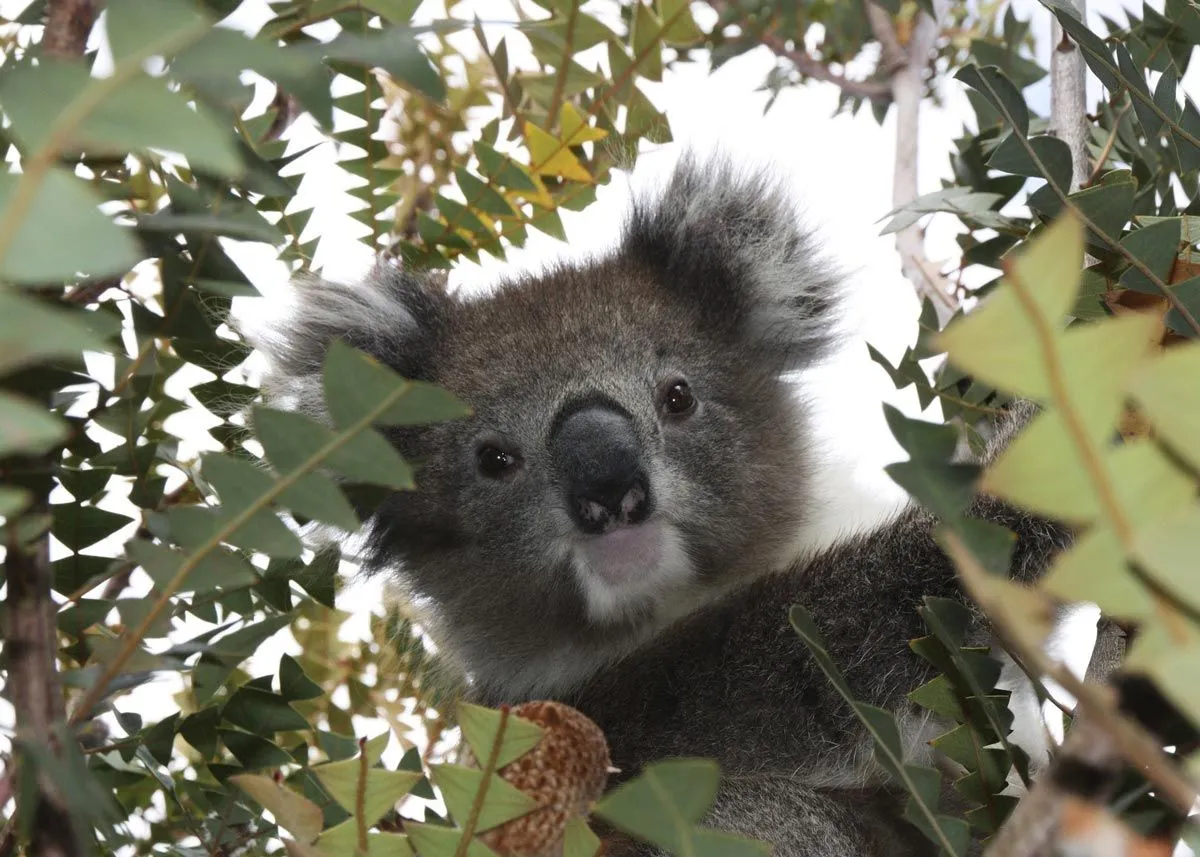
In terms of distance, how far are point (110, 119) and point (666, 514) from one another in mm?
1896

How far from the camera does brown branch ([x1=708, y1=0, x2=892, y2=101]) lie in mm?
2643

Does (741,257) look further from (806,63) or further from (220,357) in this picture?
(220,357)

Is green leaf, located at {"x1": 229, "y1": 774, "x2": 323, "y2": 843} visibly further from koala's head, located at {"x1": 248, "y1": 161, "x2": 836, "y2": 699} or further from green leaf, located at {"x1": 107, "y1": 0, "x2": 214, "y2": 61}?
koala's head, located at {"x1": 248, "y1": 161, "x2": 836, "y2": 699}

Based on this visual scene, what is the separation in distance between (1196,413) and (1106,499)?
0.05 metres

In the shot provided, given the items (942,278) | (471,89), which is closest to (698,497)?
(942,278)

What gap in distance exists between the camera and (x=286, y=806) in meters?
0.96

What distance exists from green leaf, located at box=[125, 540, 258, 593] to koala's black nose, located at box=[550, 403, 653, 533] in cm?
138

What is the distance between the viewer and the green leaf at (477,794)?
926 mm

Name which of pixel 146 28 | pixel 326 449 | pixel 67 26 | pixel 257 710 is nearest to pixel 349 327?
pixel 257 710

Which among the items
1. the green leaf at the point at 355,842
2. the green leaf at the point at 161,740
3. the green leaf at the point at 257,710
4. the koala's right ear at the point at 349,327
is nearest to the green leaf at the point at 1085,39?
the green leaf at the point at 355,842

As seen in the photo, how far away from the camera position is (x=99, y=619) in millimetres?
1403

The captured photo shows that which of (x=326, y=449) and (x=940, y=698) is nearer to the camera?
(x=326, y=449)

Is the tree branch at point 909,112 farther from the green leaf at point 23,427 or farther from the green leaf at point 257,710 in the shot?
the green leaf at point 23,427

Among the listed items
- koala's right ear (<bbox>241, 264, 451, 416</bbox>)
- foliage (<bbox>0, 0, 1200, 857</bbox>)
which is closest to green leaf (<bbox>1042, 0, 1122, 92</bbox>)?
foliage (<bbox>0, 0, 1200, 857</bbox>)
